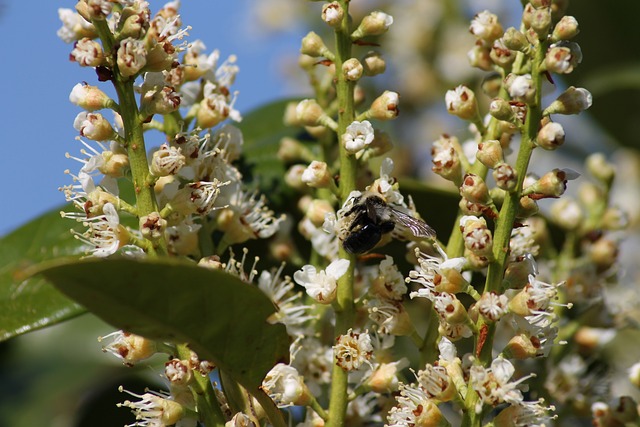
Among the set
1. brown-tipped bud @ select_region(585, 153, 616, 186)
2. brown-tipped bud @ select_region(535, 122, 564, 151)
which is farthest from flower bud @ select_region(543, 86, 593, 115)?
brown-tipped bud @ select_region(585, 153, 616, 186)

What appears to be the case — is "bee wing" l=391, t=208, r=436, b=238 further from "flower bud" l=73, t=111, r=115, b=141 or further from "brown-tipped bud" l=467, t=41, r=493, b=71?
"flower bud" l=73, t=111, r=115, b=141

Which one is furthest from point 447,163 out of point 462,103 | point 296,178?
point 296,178

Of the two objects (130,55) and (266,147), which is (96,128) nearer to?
(130,55)

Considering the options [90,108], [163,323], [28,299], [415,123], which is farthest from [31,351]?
[415,123]

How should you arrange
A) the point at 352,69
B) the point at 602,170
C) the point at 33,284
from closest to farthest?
the point at 352,69
the point at 33,284
the point at 602,170

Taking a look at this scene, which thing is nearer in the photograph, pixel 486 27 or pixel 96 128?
pixel 96 128

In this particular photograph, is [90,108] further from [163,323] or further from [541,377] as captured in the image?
[541,377]
